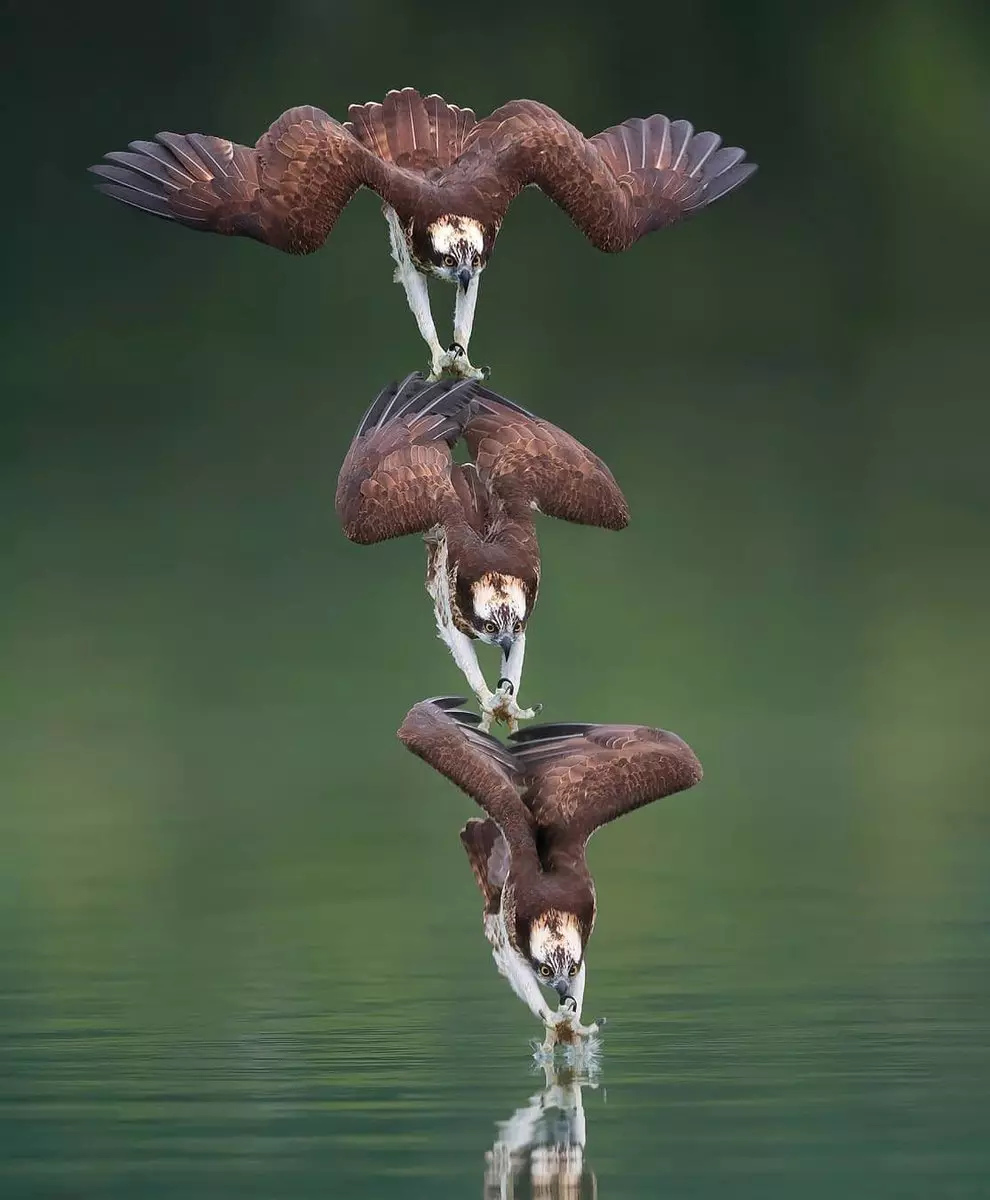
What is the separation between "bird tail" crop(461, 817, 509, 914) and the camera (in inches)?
452

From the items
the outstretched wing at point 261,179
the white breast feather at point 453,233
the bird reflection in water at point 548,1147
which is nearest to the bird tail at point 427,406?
the white breast feather at point 453,233

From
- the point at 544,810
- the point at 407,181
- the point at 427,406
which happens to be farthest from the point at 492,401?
the point at 544,810

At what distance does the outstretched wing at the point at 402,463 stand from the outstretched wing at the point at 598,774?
38.6 inches

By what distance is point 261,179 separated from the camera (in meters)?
12.0

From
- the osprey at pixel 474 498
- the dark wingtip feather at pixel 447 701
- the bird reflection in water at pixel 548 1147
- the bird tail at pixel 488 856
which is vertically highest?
the osprey at pixel 474 498

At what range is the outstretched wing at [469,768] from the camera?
36.7 feet

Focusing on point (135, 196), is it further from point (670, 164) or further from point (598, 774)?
point (598, 774)

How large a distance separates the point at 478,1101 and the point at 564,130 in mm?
3701

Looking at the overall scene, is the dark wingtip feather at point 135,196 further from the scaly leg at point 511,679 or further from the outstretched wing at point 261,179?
the scaly leg at point 511,679

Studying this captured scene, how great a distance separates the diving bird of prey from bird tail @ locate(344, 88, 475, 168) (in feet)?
7.17

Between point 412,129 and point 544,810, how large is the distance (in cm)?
277

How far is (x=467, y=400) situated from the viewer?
39.4ft

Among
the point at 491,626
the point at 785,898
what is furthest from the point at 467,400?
the point at 785,898

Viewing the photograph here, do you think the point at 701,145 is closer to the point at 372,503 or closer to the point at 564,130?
the point at 564,130
